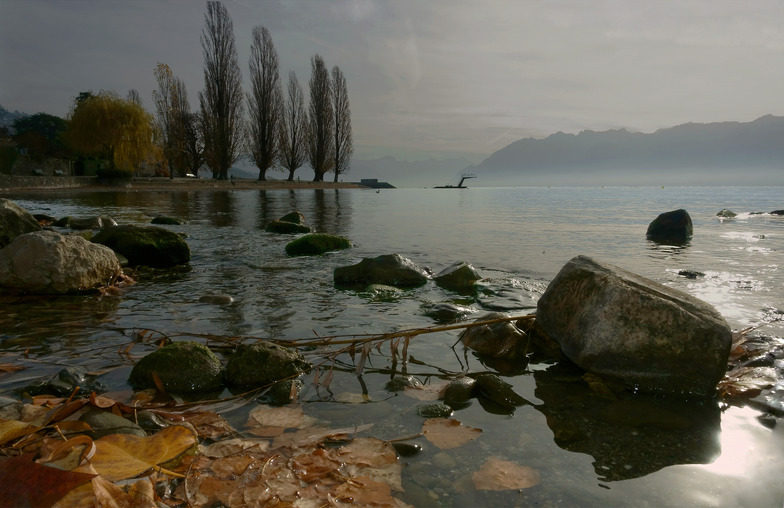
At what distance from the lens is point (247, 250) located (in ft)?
30.8

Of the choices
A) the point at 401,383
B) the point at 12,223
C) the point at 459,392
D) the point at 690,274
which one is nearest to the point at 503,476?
the point at 459,392

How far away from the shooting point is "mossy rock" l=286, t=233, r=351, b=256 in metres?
8.98

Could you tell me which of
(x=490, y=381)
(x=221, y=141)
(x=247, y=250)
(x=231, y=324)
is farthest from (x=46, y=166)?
(x=490, y=381)

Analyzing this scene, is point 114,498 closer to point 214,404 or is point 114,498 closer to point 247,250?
point 214,404

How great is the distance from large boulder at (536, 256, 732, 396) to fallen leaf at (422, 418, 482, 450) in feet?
3.96

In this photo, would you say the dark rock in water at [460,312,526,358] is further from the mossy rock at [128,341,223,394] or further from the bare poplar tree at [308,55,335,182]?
the bare poplar tree at [308,55,335,182]

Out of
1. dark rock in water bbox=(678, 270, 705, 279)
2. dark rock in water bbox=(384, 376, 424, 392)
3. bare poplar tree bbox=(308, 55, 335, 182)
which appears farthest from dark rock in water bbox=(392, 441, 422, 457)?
bare poplar tree bbox=(308, 55, 335, 182)

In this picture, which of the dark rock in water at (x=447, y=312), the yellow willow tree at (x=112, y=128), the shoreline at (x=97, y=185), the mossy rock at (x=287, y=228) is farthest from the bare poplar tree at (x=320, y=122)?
the dark rock in water at (x=447, y=312)

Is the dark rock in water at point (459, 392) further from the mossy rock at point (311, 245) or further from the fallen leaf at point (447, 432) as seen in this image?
the mossy rock at point (311, 245)

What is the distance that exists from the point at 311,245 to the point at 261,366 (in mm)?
6311

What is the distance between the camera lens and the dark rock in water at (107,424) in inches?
77.4

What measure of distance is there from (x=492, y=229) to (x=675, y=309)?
12.5 meters

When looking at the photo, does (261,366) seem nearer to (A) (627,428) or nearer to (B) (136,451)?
(B) (136,451)

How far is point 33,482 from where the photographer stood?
1.42m
